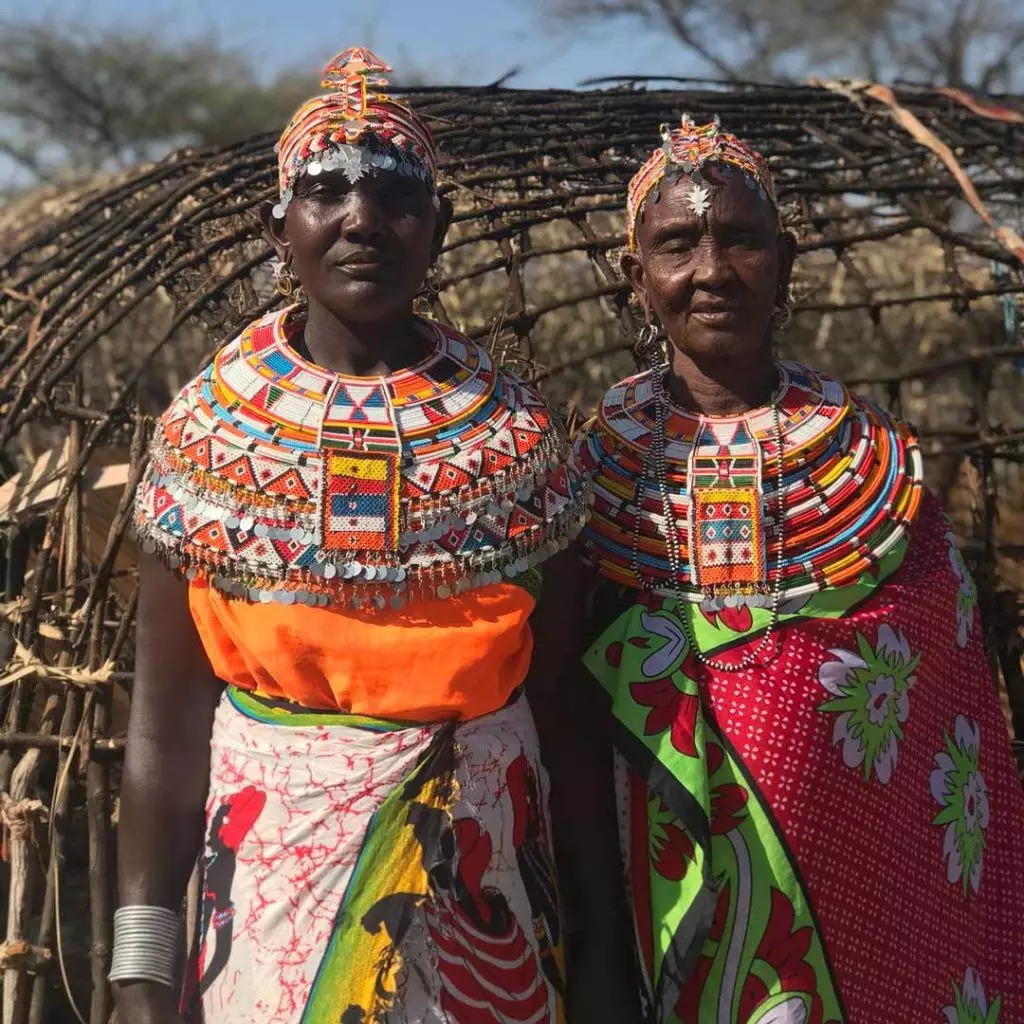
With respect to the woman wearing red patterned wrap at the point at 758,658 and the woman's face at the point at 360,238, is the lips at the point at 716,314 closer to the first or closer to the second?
the woman wearing red patterned wrap at the point at 758,658

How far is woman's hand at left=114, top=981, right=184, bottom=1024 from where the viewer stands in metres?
1.93

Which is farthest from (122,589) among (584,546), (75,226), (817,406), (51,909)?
(817,406)

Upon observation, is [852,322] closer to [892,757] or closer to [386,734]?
[892,757]

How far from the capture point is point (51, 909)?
2.84 metres

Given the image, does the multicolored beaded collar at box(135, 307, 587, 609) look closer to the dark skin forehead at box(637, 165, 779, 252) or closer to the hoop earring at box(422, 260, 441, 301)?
the hoop earring at box(422, 260, 441, 301)

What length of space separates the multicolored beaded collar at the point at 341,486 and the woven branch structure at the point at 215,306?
83cm

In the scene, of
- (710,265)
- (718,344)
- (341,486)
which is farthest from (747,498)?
(341,486)

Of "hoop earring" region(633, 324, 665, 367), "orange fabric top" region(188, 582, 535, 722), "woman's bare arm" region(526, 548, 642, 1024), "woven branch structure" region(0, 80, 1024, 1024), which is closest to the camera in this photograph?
"orange fabric top" region(188, 582, 535, 722)

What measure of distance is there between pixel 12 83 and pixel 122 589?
16339mm

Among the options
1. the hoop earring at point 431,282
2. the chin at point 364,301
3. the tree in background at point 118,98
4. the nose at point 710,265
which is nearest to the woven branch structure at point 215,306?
the hoop earring at point 431,282

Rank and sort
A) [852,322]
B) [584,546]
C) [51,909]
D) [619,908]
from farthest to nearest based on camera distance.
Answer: [852,322] < [51,909] < [584,546] < [619,908]

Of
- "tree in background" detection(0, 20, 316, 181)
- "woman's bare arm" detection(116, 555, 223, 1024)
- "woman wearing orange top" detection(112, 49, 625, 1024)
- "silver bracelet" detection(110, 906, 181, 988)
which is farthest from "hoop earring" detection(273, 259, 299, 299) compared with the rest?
"tree in background" detection(0, 20, 316, 181)

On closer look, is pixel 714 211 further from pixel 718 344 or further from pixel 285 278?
pixel 285 278

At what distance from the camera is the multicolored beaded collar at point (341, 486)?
6.14 ft
